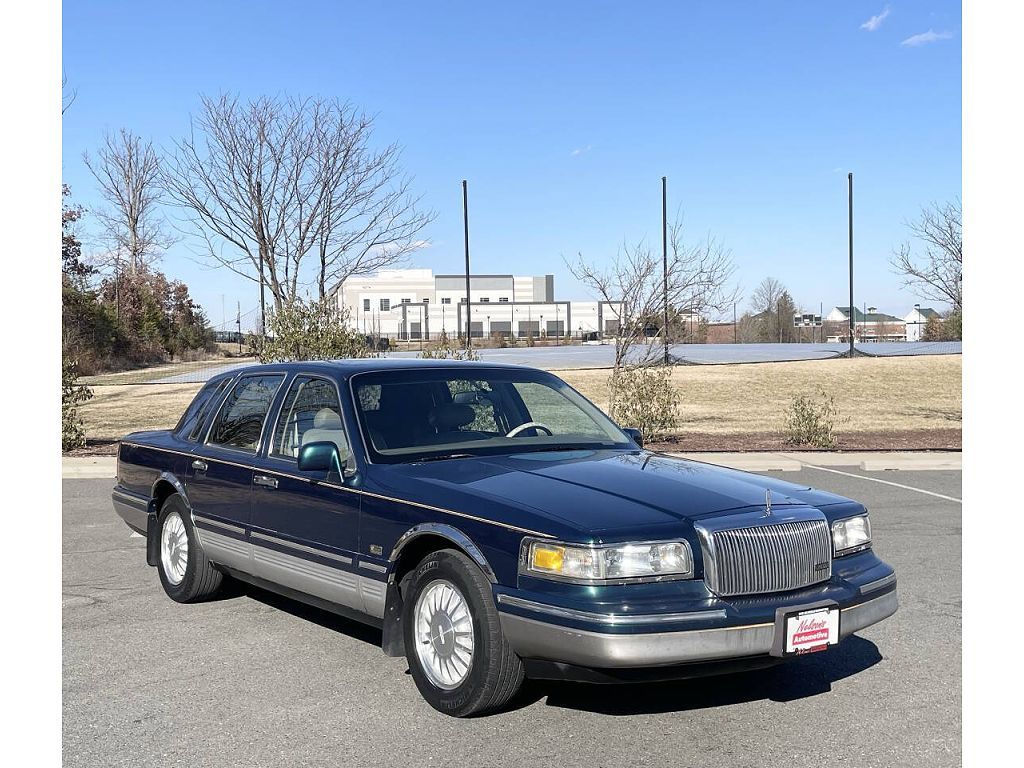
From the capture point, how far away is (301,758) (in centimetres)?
439

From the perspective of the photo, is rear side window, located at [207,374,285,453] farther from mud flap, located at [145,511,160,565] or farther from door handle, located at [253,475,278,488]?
mud flap, located at [145,511,160,565]

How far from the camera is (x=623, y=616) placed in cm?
428

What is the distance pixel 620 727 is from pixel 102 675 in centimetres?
276

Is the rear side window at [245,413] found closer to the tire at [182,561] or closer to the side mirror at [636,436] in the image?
the tire at [182,561]

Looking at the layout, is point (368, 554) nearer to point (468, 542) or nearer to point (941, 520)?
point (468, 542)

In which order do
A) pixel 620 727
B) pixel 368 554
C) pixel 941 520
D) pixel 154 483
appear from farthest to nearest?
pixel 941 520 → pixel 154 483 → pixel 368 554 → pixel 620 727

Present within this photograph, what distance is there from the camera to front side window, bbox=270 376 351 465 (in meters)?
6.07

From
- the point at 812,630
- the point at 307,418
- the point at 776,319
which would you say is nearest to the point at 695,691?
the point at 812,630

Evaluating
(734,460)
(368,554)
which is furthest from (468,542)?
(734,460)

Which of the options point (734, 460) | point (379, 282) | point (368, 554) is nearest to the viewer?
point (368, 554)

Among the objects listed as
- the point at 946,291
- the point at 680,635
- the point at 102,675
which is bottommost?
the point at 102,675

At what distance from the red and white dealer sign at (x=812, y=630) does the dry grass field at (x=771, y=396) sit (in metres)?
16.0

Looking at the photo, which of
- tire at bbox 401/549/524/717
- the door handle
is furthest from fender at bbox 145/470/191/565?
tire at bbox 401/549/524/717

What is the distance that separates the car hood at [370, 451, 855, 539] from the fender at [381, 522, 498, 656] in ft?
0.40
